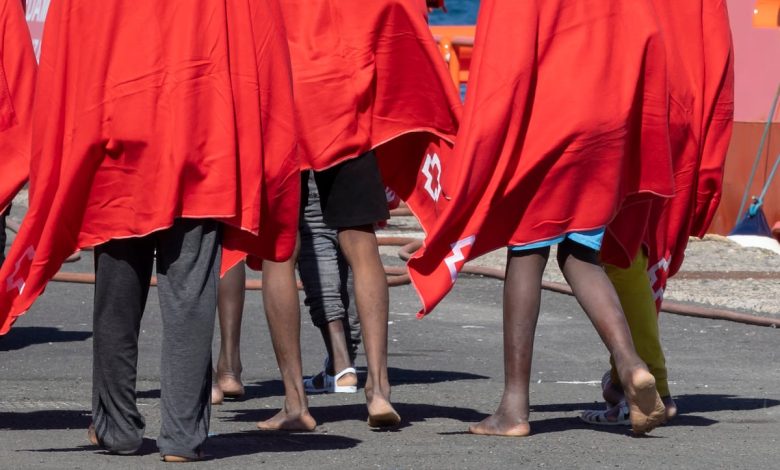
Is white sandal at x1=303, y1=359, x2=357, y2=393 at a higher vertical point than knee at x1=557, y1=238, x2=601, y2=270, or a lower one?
lower

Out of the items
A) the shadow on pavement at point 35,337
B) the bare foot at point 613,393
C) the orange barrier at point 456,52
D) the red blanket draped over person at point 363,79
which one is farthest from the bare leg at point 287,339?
the orange barrier at point 456,52

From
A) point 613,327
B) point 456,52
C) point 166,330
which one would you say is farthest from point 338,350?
point 456,52

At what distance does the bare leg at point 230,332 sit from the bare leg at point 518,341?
1.30 meters

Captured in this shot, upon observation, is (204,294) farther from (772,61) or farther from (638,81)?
(772,61)

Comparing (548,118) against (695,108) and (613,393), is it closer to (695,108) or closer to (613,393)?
(695,108)

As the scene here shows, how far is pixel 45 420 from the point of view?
6.27 m

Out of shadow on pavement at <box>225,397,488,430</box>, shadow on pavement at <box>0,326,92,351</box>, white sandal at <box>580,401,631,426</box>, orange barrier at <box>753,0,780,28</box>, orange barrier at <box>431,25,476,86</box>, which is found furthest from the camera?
orange barrier at <box>431,25,476,86</box>

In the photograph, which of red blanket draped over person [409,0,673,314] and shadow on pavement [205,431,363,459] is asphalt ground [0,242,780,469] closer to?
shadow on pavement [205,431,363,459]

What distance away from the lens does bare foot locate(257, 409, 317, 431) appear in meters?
6.04

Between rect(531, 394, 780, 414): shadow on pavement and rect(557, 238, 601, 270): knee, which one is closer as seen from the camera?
rect(557, 238, 601, 270): knee

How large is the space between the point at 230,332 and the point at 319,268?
476mm

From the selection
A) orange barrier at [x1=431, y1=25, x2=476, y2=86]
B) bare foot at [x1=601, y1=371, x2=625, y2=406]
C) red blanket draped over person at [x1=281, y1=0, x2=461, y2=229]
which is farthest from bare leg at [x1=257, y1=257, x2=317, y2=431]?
orange barrier at [x1=431, y1=25, x2=476, y2=86]

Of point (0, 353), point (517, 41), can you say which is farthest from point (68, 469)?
point (0, 353)

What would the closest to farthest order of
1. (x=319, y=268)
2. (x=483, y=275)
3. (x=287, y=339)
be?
(x=287, y=339)
(x=319, y=268)
(x=483, y=275)
